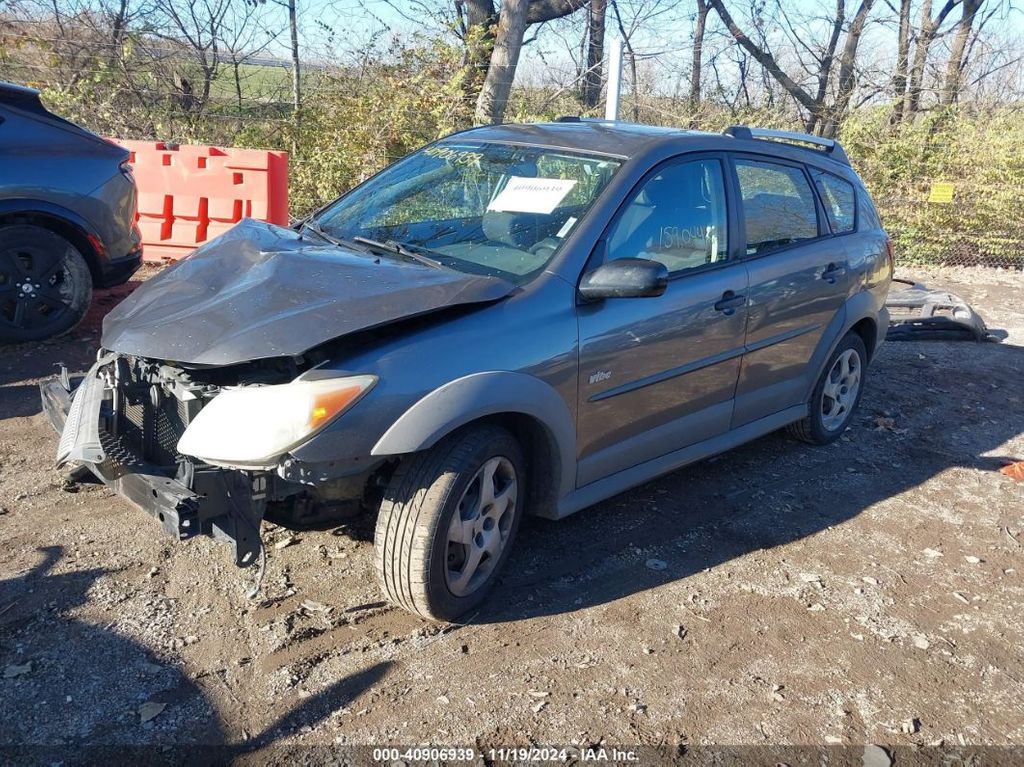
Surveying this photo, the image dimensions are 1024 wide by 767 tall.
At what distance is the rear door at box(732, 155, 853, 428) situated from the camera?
4.48m

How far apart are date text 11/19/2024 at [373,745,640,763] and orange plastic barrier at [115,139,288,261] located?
681cm

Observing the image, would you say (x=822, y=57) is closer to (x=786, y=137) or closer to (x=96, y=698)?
(x=786, y=137)

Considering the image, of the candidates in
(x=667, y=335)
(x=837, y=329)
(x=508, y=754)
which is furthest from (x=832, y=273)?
(x=508, y=754)

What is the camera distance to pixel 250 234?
13.2 ft

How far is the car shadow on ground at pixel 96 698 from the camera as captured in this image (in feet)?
8.64

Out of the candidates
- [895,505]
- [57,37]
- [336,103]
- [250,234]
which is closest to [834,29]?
[336,103]

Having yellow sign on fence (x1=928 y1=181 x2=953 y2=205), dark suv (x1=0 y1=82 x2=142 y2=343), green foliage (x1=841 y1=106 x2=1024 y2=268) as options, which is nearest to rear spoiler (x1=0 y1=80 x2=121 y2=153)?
dark suv (x1=0 y1=82 x2=142 y2=343)

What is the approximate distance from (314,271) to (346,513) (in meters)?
0.94

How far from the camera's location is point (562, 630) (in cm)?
339

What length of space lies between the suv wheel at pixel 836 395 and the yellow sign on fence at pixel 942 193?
312 inches

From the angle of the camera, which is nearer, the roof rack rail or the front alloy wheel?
the front alloy wheel

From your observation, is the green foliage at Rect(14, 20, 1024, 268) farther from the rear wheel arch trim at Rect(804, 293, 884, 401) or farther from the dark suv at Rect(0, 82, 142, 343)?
the rear wheel arch trim at Rect(804, 293, 884, 401)

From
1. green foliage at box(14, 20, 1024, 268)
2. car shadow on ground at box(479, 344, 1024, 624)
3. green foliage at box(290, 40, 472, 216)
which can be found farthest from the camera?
green foliage at box(14, 20, 1024, 268)

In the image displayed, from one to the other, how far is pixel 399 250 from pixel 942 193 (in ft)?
35.8
